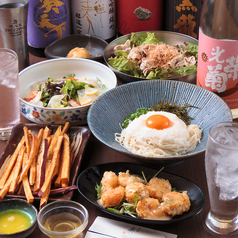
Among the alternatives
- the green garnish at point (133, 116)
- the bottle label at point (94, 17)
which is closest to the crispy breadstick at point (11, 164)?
the green garnish at point (133, 116)

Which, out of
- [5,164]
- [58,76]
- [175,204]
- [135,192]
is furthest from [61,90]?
[175,204]

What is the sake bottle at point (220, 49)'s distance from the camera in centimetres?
156

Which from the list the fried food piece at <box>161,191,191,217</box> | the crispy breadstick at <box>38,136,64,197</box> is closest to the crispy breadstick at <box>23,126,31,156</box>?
the crispy breadstick at <box>38,136,64,197</box>

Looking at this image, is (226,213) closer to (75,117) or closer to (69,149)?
(69,149)

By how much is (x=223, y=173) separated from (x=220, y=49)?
73 centimetres

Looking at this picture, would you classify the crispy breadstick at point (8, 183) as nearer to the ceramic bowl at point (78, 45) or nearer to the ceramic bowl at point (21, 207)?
the ceramic bowl at point (21, 207)

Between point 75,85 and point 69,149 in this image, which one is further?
point 75,85

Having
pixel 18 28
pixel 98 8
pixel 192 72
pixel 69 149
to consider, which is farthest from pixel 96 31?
pixel 69 149

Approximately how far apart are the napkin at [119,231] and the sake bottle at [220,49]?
2.77 feet

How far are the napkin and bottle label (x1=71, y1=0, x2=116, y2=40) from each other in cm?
165

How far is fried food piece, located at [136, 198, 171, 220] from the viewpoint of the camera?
3.77 ft

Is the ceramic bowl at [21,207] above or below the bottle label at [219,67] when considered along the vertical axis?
below

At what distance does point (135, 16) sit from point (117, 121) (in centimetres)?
109

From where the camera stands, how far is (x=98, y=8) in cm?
235
